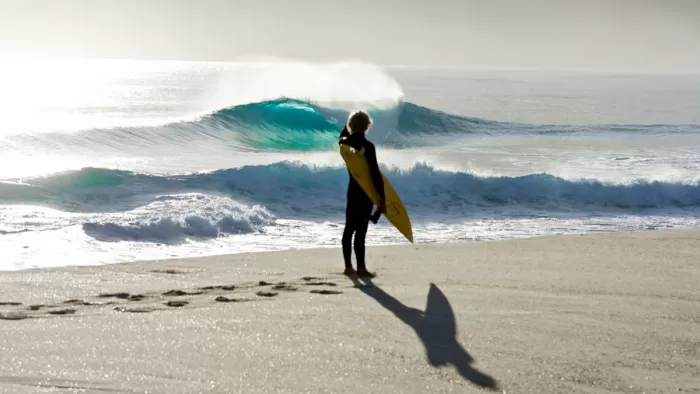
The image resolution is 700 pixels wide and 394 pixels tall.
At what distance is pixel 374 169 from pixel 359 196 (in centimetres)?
29

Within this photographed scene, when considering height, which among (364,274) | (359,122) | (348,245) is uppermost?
(359,122)

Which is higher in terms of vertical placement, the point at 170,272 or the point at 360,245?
the point at 360,245

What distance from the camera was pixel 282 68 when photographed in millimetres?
40844

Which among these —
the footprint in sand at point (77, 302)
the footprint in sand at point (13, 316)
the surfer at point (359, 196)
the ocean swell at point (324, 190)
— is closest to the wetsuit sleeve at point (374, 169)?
the surfer at point (359, 196)

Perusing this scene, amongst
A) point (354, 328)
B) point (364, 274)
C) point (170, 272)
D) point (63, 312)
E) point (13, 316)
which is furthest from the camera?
point (170, 272)

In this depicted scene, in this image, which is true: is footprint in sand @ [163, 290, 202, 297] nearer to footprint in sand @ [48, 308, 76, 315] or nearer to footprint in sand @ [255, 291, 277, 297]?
footprint in sand @ [255, 291, 277, 297]

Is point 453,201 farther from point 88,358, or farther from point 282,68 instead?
point 282,68

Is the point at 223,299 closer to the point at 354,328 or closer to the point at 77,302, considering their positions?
→ the point at 77,302

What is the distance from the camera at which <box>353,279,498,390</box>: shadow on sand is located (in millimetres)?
3951

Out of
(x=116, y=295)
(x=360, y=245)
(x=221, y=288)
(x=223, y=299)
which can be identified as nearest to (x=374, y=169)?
(x=360, y=245)

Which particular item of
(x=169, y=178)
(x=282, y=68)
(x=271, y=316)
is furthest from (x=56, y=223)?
(x=282, y=68)

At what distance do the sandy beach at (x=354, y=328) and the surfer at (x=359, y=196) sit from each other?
350mm

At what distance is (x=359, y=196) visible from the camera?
6.63m

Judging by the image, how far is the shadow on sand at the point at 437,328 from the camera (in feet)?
13.0
